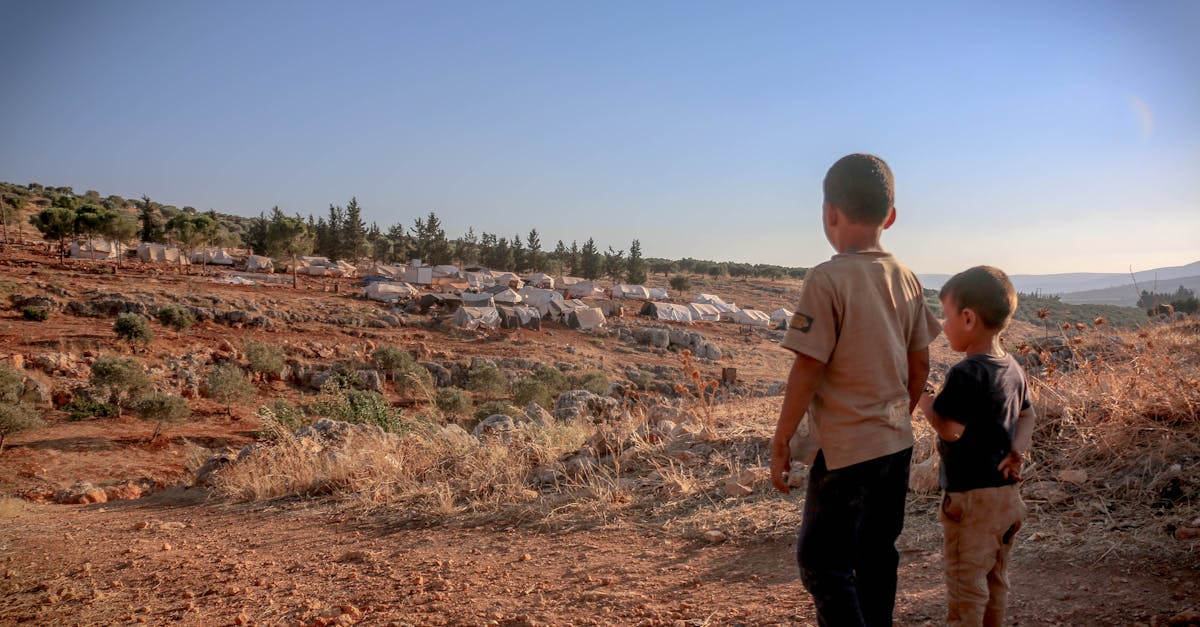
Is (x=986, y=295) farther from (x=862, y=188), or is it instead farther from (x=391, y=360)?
(x=391, y=360)

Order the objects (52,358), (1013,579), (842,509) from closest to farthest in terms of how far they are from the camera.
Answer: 1. (842,509)
2. (1013,579)
3. (52,358)

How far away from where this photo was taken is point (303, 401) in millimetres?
17750

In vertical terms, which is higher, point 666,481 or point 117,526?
point 666,481

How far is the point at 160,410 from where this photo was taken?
13883 mm

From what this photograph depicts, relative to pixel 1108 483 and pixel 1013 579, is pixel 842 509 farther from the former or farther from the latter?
pixel 1108 483

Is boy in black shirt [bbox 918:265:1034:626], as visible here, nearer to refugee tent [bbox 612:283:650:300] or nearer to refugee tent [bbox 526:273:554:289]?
refugee tent [bbox 612:283:650:300]

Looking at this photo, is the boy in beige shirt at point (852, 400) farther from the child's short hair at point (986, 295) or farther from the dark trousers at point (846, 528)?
the child's short hair at point (986, 295)

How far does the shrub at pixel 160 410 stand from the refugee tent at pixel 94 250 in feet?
92.2

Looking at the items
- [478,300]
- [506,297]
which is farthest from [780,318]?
[478,300]

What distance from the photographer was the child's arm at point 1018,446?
7.27ft

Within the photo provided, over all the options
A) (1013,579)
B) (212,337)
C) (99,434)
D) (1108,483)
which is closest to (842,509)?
(1013,579)

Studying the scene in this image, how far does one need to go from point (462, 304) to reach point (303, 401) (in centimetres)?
1588

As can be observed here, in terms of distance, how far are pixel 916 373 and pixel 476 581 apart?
2.44 m

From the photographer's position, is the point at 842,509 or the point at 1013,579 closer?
the point at 842,509
